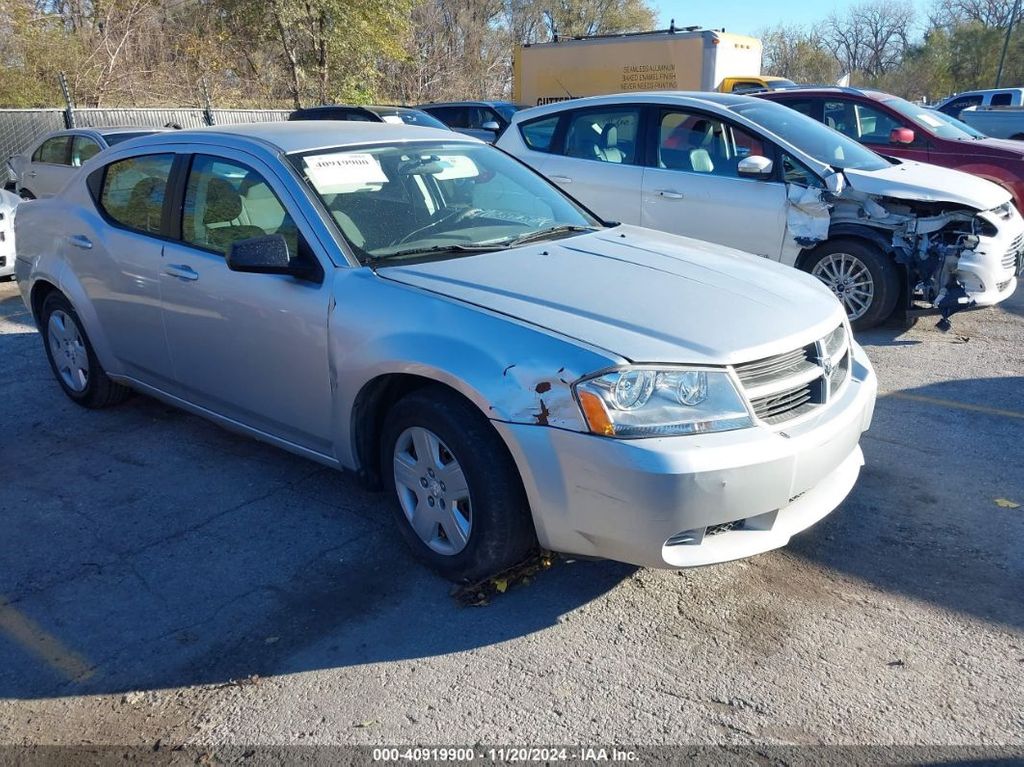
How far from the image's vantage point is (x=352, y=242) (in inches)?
148

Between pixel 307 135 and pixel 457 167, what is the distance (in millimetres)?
761

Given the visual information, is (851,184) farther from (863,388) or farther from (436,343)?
(436,343)

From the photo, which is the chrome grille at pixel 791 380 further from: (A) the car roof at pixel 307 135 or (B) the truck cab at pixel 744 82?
(B) the truck cab at pixel 744 82

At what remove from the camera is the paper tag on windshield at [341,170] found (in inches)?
155

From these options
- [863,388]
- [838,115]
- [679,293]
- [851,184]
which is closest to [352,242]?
[679,293]

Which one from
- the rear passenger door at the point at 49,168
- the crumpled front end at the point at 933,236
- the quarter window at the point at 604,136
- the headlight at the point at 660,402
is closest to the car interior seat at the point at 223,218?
the headlight at the point at 660,402

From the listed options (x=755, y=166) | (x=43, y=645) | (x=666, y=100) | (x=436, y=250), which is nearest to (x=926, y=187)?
(x=755, y=166)

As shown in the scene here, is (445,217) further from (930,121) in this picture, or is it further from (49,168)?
(49,168)

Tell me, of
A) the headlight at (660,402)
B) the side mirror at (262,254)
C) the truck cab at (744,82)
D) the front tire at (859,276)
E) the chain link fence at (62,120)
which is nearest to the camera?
the headlight at (660,402)

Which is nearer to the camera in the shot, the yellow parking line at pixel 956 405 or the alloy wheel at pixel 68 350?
the yellow parking line at pixel 956 405

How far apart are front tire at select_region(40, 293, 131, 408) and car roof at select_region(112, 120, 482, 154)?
1260 mm

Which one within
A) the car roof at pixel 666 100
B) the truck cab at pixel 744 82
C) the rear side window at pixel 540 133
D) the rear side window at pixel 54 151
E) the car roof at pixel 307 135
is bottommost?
the rear side window at pixel 54 151

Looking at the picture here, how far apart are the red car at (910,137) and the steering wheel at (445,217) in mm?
6885

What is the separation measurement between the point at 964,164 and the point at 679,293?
776 centimetres
